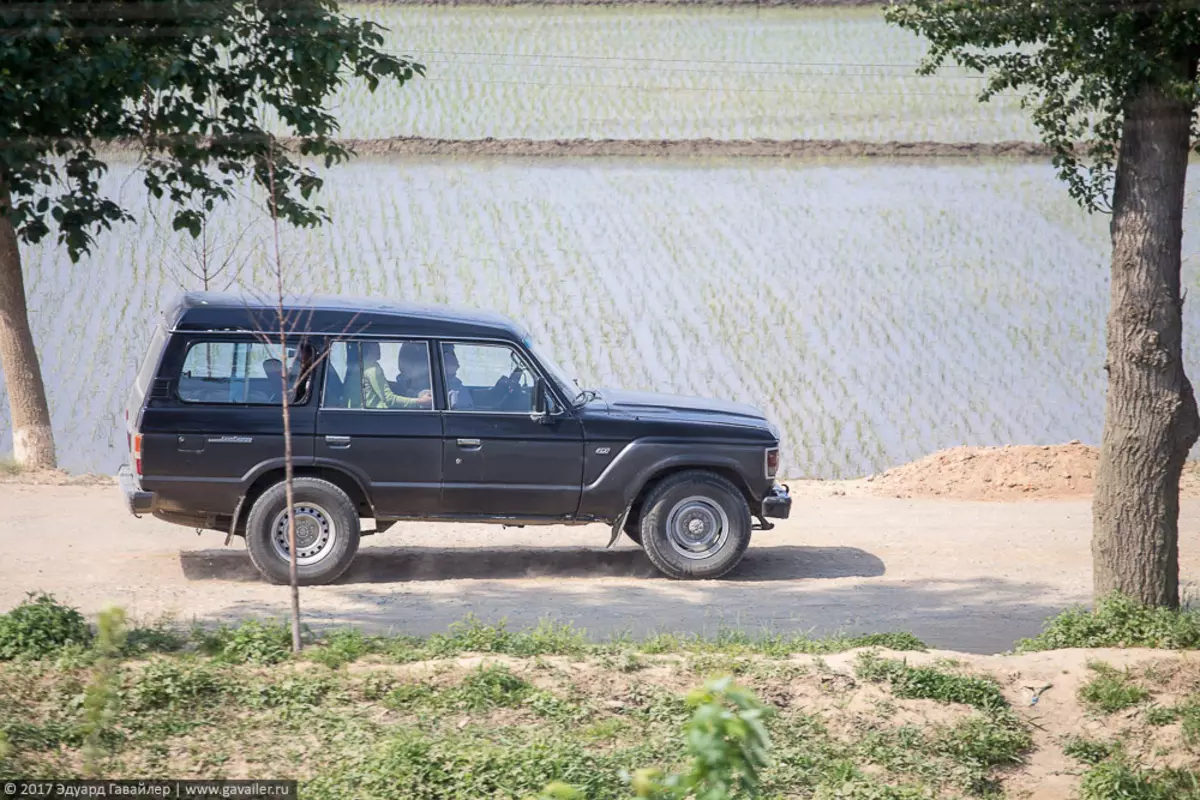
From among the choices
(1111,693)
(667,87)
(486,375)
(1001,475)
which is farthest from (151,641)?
(667,87)

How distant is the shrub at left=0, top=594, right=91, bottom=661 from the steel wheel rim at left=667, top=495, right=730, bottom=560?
4.49 meters

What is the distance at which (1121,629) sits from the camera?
26.2 feet

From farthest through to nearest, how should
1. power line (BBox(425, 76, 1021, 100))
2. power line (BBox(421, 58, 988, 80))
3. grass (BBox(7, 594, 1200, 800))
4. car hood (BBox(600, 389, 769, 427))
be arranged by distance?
power line (BBox(421, 58, 988, 80))
power line (BBox(425, 76, 1021, 100))
car hood (BBox(600, 389, 769, 427))
grass (BBox(7, 594, 1200, 800))

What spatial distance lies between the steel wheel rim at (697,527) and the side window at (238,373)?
3.03 metres

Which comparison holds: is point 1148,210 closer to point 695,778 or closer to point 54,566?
point 695,778

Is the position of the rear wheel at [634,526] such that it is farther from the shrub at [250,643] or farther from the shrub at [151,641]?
the shrub at [151,641]

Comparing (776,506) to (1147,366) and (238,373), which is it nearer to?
(1147,366)

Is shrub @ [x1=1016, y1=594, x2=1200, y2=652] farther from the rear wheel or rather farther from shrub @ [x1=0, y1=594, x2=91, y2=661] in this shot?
shrub @ [x1=0, y1=594, x2=91, y2=661]

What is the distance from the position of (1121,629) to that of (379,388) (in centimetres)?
548

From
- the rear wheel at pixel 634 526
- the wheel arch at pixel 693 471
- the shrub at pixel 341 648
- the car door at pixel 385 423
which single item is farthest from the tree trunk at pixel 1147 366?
the car door at pixel 385 423

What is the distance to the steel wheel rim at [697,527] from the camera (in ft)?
33.6

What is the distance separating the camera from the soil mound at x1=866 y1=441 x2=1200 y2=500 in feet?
44.9

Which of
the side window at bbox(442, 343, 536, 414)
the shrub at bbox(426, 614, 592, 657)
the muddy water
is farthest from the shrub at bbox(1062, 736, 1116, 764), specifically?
the muddy water

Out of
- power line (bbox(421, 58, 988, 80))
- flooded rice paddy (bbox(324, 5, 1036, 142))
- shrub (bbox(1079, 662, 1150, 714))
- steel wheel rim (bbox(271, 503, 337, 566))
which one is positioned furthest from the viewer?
power line (bbox(421, 58, 988, 80))
